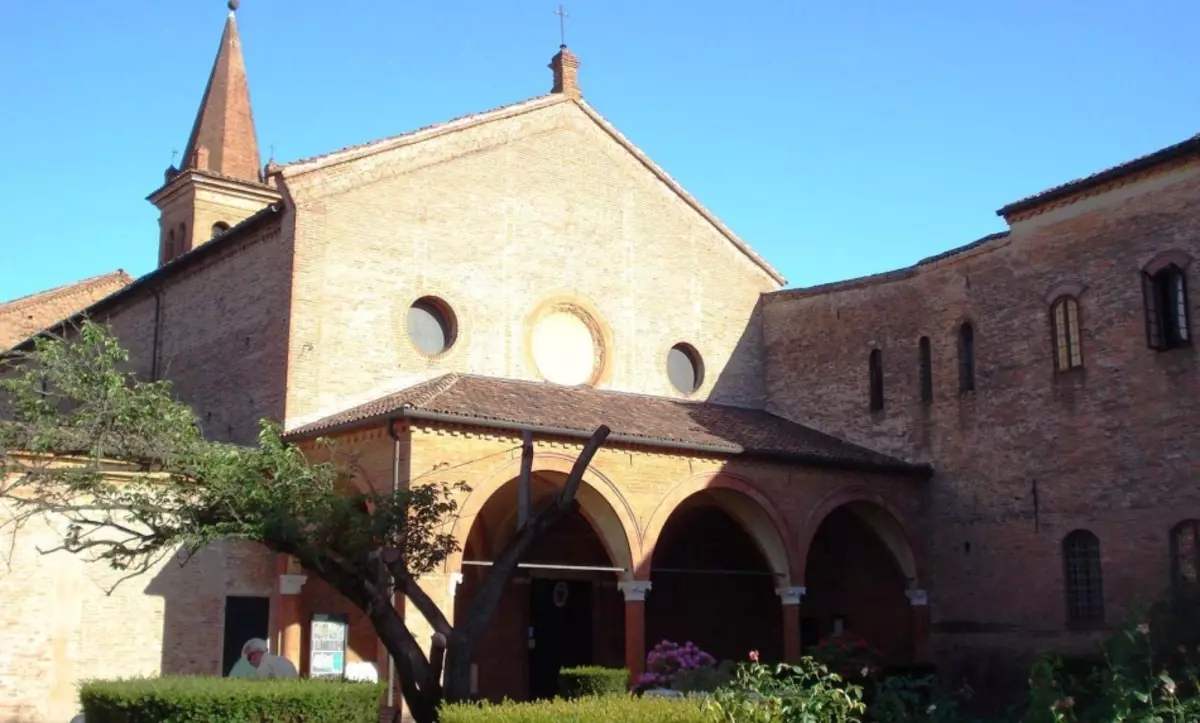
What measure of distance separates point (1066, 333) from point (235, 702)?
570 inches

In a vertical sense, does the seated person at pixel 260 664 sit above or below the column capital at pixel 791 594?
below

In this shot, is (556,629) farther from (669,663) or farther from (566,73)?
(566,73)

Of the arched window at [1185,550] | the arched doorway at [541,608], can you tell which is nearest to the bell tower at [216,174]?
the arched doorway at [541,608]

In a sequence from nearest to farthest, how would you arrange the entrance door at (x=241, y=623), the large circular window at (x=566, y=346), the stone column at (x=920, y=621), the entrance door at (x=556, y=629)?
the entrance door at (x=241, y=623), the stone column at (x=920, y=621), the large circular window at (x=566, y=346), the entrance door at (x=556, y=629)

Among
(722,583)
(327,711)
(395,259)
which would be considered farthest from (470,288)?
(327,711)

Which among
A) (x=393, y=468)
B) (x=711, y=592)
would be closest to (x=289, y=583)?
(x=393, y=468)

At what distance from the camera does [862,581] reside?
907 inches

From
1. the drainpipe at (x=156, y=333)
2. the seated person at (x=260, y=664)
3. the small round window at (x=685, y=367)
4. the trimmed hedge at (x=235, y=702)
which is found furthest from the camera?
the small round window at (x=685, y=367)

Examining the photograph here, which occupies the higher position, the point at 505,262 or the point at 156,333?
the point at 505,262

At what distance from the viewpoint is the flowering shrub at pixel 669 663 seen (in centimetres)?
1648

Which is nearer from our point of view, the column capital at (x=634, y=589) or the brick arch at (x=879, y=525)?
the column capital at (x=634, y=589)

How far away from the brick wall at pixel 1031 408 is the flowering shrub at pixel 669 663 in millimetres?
6216

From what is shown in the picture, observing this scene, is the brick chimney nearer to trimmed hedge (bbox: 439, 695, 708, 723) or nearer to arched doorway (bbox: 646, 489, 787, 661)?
arched doorway (bbox: 646, 489, 787, 661)

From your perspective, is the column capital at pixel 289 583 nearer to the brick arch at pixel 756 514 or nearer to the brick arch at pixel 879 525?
the brick arch at pixel 756 514
